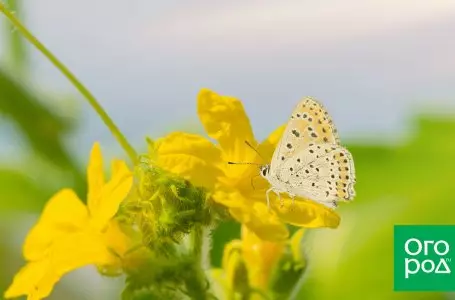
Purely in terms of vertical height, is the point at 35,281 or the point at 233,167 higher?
the point at 233,167

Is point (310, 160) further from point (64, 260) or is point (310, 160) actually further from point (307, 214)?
point (64, 260)

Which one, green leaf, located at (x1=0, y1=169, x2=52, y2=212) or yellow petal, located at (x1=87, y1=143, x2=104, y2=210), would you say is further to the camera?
green leaf, located at (x1=0, y1=169, x2=52, y2=212)

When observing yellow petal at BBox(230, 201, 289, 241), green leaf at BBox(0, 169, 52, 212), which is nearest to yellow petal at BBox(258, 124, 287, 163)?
yellow petal at BBox(230, 201, 289, 241)

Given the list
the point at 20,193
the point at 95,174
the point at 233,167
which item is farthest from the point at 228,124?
the point at 20,193

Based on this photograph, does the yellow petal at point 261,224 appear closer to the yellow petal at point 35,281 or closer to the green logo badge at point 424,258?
the yellow petal at point 35,281

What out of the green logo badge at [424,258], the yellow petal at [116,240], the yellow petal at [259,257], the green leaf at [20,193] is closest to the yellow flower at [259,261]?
the yellow petal at [259,257]

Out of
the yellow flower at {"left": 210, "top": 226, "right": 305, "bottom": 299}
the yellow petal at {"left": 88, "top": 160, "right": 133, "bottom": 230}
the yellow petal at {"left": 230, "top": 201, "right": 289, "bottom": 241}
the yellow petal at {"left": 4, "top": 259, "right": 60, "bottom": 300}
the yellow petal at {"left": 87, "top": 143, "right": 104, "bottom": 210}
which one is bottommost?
the yellow petal at {"left": 4, "top": 259, "right": 60, "bottom": 300}

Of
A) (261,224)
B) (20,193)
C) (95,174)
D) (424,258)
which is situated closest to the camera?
(261,224)

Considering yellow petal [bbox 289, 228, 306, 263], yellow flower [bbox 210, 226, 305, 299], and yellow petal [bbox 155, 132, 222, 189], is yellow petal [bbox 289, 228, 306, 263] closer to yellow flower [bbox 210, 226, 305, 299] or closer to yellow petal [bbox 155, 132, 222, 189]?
yellow flower [bbox 210, 226, 305, 299]
